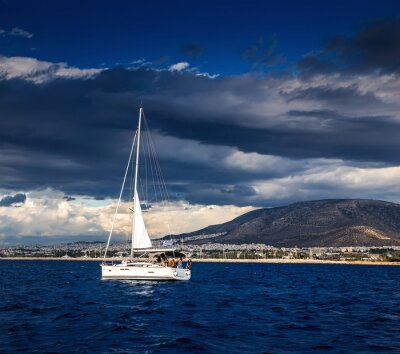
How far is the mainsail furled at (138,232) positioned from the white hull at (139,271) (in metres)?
3.64

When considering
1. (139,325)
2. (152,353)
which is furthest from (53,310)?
(152,353)

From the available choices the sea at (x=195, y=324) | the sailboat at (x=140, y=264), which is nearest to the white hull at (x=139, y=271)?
the sailboat at (x=140, y=264)

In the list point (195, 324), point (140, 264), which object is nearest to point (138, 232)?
point (140, 264)

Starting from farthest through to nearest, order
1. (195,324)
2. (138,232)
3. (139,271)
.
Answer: (138,232) → (139,271) → (195,324)

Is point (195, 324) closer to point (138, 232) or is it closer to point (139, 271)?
point (139, 271)

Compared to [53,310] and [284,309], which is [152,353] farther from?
[284,309]

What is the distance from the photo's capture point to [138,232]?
8506cm

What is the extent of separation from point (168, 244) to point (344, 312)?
47.3 metres

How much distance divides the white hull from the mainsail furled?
364cm

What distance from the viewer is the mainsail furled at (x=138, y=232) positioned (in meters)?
85.0

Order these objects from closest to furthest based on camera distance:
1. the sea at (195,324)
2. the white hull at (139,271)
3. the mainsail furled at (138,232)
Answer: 1. the sea at (195,324)
2. the white hull at (139,271)
3. the mainsail furled at (138,232)

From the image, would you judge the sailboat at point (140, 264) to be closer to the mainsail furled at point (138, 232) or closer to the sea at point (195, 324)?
the mainsail furled at point (138, 232)

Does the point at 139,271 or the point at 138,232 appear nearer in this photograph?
the point at 139,271

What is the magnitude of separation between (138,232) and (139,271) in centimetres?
694
